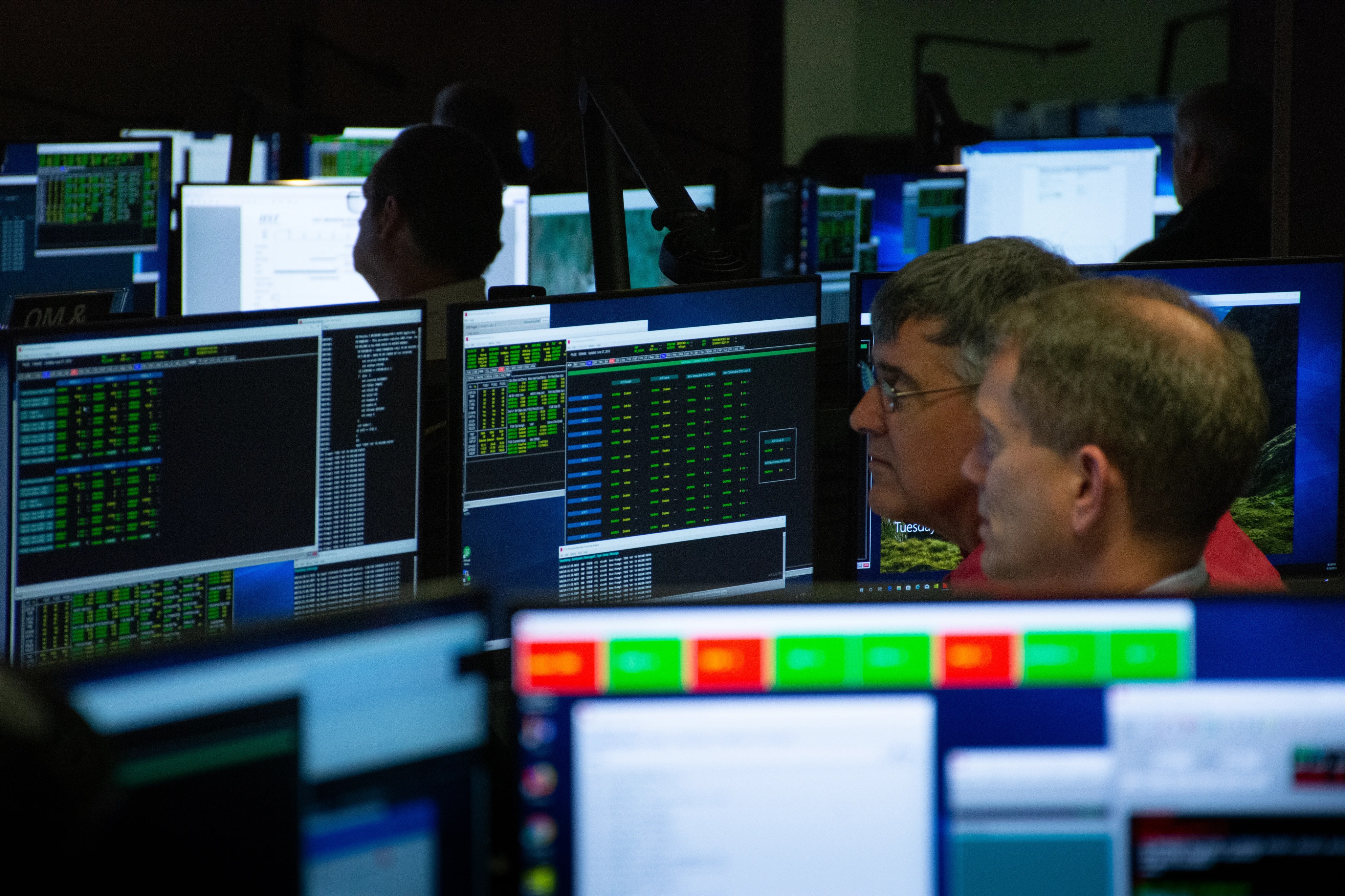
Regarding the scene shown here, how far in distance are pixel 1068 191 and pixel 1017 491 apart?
3.26 metres

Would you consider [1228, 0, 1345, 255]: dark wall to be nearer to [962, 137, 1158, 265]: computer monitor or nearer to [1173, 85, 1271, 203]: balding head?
[1173, 85, 1271, 203]: balding head

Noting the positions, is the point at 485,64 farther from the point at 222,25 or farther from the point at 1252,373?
the point at 1252,373

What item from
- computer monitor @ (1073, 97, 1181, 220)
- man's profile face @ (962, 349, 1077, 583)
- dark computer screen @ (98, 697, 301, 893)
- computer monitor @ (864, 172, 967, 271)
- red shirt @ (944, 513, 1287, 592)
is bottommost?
dark computer screen @ (98, 697, 301, 893)

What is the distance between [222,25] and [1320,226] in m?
4.87

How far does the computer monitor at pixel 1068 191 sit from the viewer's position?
4.29 meters

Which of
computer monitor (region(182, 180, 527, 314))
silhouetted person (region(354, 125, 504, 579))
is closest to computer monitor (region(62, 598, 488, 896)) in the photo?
silhouetted person (region(354, 125, 504, 579))

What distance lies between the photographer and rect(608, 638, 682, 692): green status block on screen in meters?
0.89

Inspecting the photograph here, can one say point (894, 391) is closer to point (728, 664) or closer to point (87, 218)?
point (728, 664)

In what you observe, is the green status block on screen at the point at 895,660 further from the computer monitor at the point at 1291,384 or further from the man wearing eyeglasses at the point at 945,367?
the computer monitor at the point at 1291,384

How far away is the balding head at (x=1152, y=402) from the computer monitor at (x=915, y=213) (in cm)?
290

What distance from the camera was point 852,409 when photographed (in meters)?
2.01

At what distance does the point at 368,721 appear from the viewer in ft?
2.78

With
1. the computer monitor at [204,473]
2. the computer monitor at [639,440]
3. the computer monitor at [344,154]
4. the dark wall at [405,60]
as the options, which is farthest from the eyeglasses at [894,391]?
the dark wall at [405,60]

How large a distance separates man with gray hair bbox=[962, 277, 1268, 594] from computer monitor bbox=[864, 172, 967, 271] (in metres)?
2.88
